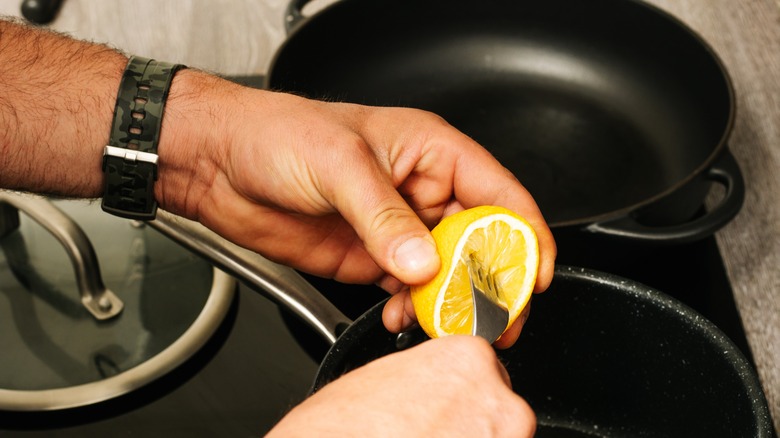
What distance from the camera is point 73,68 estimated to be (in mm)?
747

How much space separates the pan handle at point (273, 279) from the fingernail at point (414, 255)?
0.29ft

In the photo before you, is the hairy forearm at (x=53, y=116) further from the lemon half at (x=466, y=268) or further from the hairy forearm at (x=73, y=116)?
the lemon half at (x=466, y=268)

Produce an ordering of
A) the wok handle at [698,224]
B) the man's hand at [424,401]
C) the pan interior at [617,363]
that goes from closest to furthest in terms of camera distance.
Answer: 1. the man's hand at [424,401]
2. the pan interior at [617,363]
3. the wok handle at [698,224]

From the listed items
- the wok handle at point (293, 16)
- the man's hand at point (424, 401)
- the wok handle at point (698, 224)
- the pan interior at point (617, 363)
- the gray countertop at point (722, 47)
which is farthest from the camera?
the wok handle at point (293, 16)

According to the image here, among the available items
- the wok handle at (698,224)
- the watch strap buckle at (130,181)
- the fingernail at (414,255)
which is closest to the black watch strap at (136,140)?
the watch strap buckle at (130,181)

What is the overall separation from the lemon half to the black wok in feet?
0.95

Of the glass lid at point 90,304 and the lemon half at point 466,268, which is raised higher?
the lemon half at point 466,268

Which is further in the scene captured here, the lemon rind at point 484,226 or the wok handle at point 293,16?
the wok handle at point 293,16

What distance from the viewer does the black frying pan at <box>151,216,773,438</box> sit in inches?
22.4

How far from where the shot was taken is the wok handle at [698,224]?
708 millimetres

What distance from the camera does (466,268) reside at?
23.7 inches

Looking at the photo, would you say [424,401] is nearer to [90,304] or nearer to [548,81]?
[90,304]

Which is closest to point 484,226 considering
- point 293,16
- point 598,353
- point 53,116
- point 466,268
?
point 466,268

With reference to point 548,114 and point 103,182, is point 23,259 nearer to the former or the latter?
point 103,182
